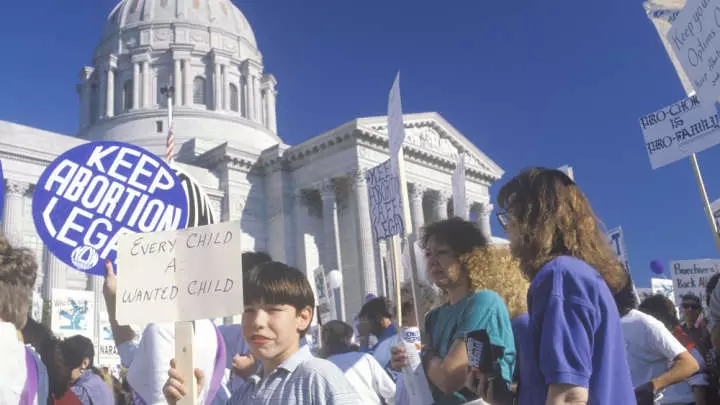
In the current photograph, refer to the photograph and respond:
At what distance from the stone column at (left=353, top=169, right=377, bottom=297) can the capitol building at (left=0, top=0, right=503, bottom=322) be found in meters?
0.05

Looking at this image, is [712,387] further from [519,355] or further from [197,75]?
[197,75]

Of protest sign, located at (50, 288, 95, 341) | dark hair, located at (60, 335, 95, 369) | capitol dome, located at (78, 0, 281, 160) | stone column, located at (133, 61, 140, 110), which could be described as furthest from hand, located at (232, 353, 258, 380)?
stone column, located at (133, 61, 140, 110)

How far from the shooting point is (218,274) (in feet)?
8.75

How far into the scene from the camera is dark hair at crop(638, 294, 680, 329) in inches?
234

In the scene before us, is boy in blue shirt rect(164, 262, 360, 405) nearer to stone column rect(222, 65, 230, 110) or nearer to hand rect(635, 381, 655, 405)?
hand rect(635, 381, 655, 405)

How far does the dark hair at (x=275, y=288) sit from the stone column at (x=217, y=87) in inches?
1715

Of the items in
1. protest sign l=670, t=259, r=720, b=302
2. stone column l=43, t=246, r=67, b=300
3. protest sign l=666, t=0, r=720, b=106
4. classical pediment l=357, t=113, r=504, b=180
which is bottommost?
protest sign l=670, t=259, r=720, b=302

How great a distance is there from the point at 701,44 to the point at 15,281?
3.87m

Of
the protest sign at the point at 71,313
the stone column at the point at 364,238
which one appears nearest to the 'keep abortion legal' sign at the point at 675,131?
the protest sign at the point at 71,313

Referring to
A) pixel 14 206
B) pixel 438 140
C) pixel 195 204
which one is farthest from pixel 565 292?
pixel 438 140

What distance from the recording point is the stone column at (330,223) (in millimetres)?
34062

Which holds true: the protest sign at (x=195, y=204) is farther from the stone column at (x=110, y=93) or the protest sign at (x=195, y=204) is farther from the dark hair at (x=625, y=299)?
the stone column at (x=110, y=93)

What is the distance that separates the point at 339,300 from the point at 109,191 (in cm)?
2787

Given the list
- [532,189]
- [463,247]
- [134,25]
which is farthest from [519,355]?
[134,25]
